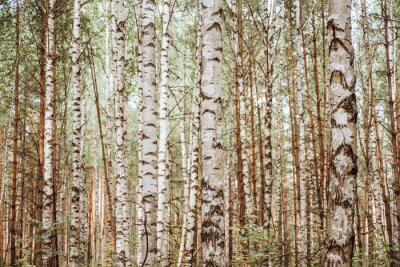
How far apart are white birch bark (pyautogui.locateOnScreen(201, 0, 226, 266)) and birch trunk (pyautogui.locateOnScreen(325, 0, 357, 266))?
1.30 metres

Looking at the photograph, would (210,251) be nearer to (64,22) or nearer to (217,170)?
(217,170)

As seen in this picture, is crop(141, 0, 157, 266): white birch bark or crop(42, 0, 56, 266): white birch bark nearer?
crop(141, 0, 157, 266): white birch bark

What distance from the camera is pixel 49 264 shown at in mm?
7273

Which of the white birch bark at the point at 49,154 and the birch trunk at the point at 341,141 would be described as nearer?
the birch trunk at the point at 341,141

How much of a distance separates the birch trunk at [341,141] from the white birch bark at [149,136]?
3.14 meters

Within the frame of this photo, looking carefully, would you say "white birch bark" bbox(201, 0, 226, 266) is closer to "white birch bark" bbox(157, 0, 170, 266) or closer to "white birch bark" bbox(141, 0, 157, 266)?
"white birch bark" bbox(157, 0, 170, 266)

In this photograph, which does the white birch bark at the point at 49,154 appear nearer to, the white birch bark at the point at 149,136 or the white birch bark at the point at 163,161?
the white birch bark at the point at 149,136

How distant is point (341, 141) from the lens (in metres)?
2.87

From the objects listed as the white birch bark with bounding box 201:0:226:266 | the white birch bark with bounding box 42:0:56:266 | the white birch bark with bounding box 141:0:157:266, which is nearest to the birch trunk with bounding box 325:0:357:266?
the white birch bark with bounding box 201:0:226:266

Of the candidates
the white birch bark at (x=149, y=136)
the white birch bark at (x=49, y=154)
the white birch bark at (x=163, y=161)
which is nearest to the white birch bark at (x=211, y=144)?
the white birch bark at (x=163, y=161)

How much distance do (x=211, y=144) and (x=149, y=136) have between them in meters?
1.88

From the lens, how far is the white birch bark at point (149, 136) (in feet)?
17.9

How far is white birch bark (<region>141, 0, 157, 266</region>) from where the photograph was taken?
5.46 metres

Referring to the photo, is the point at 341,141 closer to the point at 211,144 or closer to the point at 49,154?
the point at 211,144
